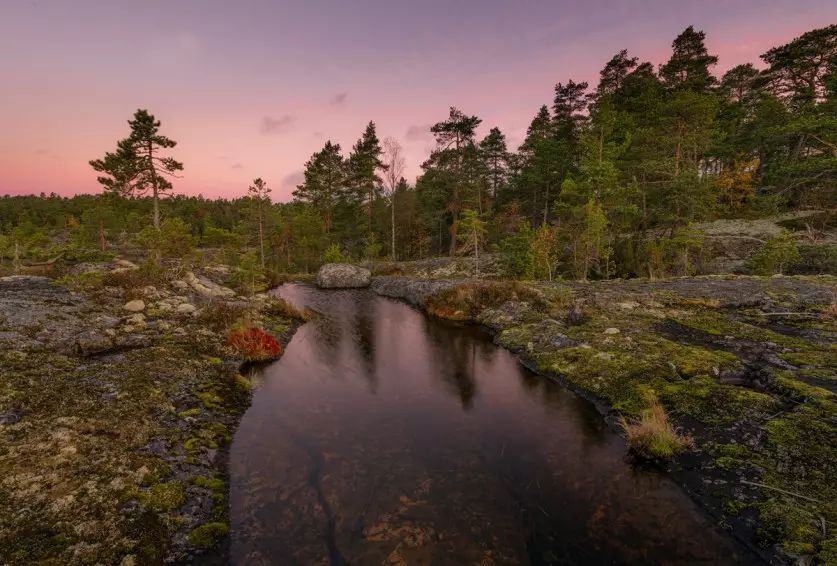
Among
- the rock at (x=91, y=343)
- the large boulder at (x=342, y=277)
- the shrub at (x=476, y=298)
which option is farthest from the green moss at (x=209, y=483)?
the large boulder at (x=342, y=277)

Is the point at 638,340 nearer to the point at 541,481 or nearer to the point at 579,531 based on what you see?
the point at 541,481

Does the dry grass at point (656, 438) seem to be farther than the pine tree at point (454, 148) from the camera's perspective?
No

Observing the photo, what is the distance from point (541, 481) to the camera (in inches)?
324

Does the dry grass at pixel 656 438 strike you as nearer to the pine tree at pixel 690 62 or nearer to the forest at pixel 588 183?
the forest at pixel 588 183

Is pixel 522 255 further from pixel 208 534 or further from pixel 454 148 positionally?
pixel 208 534

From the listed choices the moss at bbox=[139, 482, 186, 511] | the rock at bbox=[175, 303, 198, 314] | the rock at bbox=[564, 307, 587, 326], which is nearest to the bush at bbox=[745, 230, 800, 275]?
the rock at bbox=[564, 307, 587, 326]

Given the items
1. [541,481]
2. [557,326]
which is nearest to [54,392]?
[541,481]

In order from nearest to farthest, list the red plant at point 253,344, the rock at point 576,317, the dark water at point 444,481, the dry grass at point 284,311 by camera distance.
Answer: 1. the dark water at point 444,481
2. the red plant at point 253,344
3. the rock at point 576,317
4. the dry grass at point 284,311

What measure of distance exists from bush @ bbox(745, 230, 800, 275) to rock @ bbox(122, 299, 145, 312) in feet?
141

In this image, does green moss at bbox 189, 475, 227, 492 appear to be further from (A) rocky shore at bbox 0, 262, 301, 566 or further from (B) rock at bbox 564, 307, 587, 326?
(B) rock at bbox 564, 307, 587, 326

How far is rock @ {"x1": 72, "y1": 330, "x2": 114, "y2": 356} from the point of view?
40.2 feet

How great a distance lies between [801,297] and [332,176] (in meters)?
53.1

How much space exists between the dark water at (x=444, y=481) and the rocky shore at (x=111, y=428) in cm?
91

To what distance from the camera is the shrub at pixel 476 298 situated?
2356 cm
